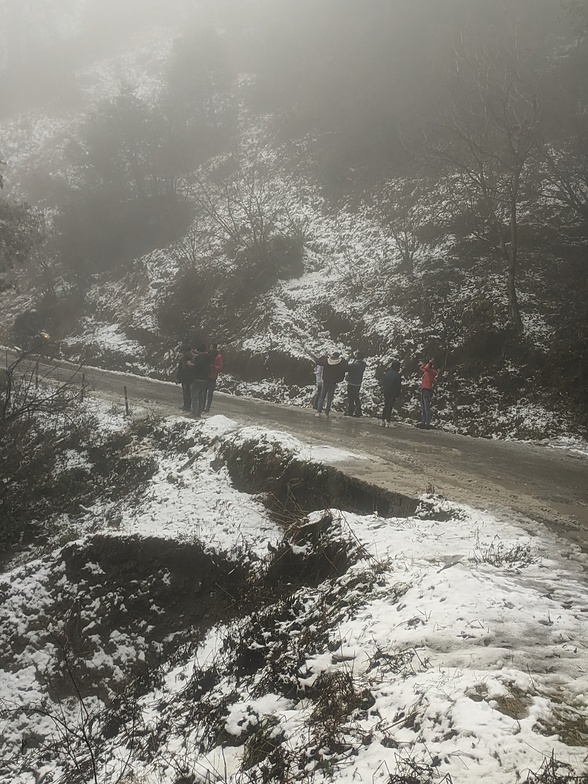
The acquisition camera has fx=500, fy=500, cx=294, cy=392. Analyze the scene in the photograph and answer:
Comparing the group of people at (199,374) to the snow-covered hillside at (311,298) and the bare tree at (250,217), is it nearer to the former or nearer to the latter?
the snow-covered hillside at (311,298)

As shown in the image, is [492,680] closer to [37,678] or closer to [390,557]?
[390,557]

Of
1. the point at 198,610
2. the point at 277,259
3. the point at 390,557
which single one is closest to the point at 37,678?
the point at 198,610

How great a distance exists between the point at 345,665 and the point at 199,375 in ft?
37.9

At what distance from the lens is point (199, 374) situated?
1495 centimetres

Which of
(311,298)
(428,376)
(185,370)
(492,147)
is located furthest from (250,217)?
(428,376)

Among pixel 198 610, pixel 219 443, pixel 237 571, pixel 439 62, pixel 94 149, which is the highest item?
pixel 439 62

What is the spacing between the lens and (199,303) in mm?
25984

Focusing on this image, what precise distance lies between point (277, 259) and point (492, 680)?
22.7m

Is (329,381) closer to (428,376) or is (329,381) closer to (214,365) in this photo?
(428,376)

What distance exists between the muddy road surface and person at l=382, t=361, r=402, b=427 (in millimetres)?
401

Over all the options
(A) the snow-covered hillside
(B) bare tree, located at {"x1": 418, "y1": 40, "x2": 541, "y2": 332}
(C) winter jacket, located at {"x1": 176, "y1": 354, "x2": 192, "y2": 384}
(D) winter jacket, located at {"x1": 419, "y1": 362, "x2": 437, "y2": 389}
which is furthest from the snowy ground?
(B) bare tree, located at {"x1": 418, "y1": 40, "x2": 541, "y2": 332}

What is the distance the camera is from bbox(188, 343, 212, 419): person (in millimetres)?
14859

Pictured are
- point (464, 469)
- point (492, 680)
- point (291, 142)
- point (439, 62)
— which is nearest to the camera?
point (492, 680)

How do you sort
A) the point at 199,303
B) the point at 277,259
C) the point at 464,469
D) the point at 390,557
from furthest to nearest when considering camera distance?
the point at 199,303 → the point at 277,259 → the point at 464,469 → the point at 390,557
